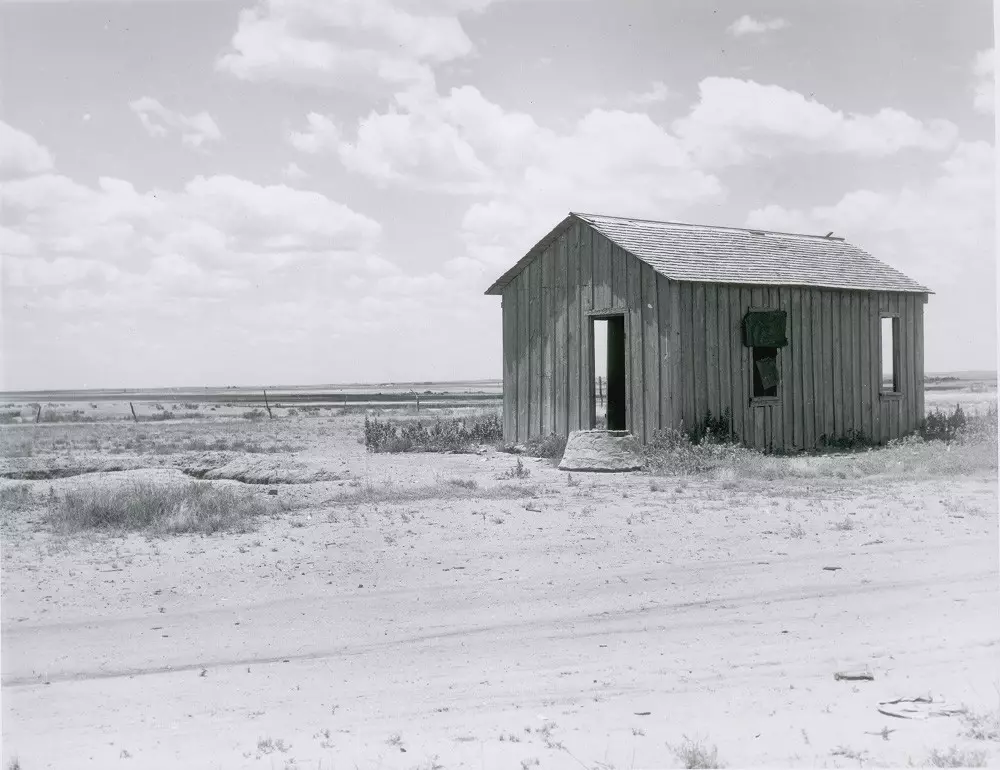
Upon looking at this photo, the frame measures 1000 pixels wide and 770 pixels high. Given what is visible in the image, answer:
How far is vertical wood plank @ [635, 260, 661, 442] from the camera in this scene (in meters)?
16.6

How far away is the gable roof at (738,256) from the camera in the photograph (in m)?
17.3

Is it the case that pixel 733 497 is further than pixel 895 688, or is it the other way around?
pixel 733 497

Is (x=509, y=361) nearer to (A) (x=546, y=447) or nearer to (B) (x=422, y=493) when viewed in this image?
(A) (x=546, y=447)

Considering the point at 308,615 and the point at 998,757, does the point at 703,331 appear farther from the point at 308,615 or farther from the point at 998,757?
the point at 998,757

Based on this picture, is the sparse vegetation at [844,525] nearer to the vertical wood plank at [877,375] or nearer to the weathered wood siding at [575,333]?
the weathered wood siding at [575,333]

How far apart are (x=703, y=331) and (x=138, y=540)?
10.6 meters

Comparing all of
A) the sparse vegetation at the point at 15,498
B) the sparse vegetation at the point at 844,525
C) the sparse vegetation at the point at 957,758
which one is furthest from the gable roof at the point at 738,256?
the sparse vegetation at the point at 957,758

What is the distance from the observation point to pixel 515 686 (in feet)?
18.6

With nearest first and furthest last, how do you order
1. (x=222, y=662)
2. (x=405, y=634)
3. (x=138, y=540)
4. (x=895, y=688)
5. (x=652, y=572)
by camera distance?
(x=895, y=688) < (x=222, y=662) < (x=405, y=634) < (x=652, y=572) < (x=138, y=540)

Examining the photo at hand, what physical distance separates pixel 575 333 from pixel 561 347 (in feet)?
1.53

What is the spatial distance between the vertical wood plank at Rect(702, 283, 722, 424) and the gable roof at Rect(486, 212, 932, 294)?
39 cm

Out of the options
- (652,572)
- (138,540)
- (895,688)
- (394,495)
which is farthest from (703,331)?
(895,688)

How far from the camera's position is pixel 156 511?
36.0ft

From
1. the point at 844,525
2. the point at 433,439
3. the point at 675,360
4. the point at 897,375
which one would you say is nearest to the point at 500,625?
the point at 844,525
